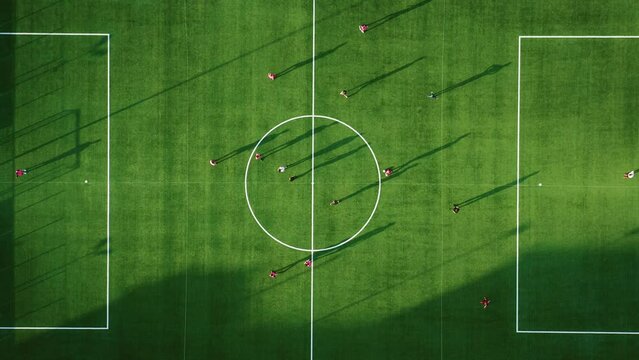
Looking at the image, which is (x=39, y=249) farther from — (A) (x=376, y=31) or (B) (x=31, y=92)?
(A) (x=376, y=31)

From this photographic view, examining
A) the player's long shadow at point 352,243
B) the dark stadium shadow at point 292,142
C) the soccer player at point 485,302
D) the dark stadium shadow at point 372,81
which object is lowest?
the soccer player at point 485,302

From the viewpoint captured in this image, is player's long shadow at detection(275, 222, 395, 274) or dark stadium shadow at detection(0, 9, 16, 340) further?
player's long shadow at detection(275, 222, 395, 274)

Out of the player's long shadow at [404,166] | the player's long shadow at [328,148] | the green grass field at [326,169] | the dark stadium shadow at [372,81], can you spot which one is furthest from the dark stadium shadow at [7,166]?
the dark stadium shadow at [372,81]

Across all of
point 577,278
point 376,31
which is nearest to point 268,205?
point 376,31

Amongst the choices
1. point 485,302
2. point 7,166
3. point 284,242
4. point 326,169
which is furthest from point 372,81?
point 7,166

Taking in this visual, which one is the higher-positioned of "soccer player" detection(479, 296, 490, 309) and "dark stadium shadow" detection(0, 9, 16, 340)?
"dark stadium shadow" detection(0, 9, 16, 340)

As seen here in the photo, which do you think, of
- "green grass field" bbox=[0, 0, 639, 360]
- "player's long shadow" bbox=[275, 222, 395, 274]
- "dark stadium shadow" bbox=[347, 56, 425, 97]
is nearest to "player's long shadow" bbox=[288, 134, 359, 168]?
"green grass field" bbox=[0, 0, 639, 360]

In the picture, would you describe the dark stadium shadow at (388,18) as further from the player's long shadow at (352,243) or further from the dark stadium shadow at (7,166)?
the dark stadium shadow at (7,166)

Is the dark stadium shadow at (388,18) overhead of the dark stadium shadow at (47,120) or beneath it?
overhead

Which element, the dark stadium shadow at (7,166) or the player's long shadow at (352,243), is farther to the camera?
the player's long shadow at (352,243)

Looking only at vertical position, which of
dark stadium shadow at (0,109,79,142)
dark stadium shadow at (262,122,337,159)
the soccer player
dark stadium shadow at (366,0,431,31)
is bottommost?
the soccer player

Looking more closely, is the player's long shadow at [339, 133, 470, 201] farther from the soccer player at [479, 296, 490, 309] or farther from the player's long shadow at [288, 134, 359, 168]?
the soccer player at [479, 296, 490, 309]
